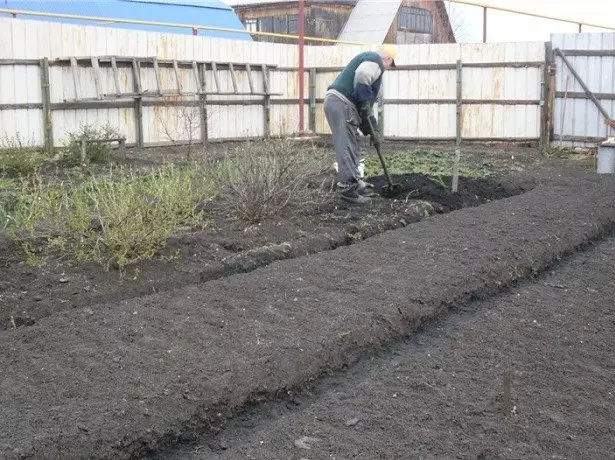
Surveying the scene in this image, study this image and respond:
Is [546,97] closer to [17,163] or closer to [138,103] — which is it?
[138,103]

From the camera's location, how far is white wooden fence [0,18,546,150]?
562 inches

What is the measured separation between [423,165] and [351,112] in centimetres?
409

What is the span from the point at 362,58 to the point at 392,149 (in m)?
7.55

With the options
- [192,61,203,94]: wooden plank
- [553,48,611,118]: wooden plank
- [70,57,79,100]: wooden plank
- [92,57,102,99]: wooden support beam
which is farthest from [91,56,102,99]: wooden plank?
[553,48,611,118]: wooden plank

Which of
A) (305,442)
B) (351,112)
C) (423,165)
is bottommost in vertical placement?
(305,442)

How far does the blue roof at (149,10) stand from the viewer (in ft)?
66.8

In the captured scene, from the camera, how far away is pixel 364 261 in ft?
20.6

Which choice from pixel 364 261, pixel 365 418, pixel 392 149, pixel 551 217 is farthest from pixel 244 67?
pixel 365 418

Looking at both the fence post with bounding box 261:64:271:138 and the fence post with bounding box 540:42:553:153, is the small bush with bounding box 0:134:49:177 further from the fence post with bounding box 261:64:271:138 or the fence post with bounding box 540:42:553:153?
the fence post with bounding box 540:42:553:153

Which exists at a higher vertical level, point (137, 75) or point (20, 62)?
point (20, 62)

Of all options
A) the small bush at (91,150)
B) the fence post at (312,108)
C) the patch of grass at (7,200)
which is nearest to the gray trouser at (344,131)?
the patch of grass at (7,200)

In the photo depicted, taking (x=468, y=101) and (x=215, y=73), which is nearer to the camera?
(x=215, y=73)

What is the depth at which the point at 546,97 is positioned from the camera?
54.8 ft

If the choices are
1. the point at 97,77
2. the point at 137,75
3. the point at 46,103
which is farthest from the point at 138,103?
the point at 46,103
